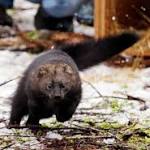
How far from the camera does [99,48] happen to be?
15.8 ft

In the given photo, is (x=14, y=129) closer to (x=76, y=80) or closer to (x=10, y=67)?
(x=76, y=80)

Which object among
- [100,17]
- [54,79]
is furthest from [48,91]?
[100,17]

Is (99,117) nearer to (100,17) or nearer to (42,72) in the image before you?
(42,72)

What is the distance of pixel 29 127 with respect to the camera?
426cm

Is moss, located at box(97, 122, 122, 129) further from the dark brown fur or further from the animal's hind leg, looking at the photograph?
the animal's hind leg

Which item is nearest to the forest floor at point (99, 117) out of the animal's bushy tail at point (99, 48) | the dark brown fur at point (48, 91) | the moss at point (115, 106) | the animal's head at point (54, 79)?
the moss at point (115, 106)

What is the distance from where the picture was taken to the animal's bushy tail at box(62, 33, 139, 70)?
4777 mm

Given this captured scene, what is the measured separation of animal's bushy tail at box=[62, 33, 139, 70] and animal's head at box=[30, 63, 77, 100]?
1.87ft

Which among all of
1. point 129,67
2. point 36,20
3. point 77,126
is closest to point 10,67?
point 129,67

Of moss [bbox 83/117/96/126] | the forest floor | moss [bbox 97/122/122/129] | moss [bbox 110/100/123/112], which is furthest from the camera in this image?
moss [bbox 110/100/123/112]

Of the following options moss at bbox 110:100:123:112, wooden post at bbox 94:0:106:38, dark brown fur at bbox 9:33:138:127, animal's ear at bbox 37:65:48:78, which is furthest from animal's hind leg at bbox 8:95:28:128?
wooden post at bbox 94:0:106:38

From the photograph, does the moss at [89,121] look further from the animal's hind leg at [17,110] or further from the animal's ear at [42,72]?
the animal's ear at [42,72]

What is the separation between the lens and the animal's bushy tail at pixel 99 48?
15.7 feet

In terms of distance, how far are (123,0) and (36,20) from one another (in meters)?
1.53
